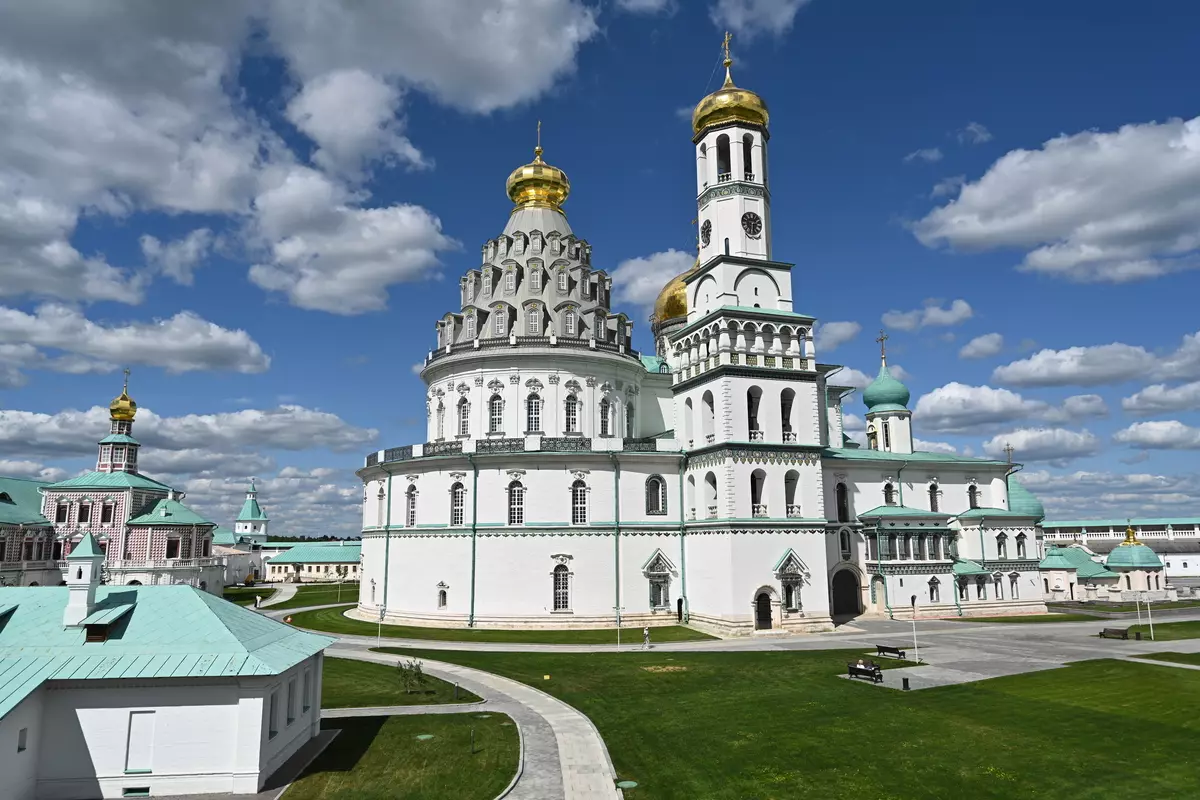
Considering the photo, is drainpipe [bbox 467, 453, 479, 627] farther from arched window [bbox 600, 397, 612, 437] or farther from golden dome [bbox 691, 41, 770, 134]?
golden dome [bbox 691, 41, 770, 134]

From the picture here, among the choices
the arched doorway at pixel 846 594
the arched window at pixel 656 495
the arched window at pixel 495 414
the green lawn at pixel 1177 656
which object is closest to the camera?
the green lawn at pixel 1177 656

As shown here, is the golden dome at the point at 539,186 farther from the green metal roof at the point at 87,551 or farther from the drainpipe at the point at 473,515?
the green metal roof at the point at 87,551

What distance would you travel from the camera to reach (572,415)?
2014 inches

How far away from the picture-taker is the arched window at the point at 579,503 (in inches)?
1857

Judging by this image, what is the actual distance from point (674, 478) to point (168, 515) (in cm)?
4865

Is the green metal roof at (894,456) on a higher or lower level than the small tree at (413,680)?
higher

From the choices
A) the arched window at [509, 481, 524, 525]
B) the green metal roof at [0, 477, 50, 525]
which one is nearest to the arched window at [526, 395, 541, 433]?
the arched window at [509, 481, 524, 525]

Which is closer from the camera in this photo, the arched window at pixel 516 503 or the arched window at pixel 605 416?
the arched window at pixel 516 503

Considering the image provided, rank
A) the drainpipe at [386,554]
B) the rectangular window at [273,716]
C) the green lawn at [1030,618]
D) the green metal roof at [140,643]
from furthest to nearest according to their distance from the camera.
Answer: the drainpipe at [386,554] < the green lawn at [1030,618] < the rectangular window at [273,716] < the green metal roof at [140,643]

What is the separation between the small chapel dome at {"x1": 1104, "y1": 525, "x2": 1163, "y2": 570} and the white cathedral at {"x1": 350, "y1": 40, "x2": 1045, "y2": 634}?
18410 mm

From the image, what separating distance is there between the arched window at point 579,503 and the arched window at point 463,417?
30.3ft

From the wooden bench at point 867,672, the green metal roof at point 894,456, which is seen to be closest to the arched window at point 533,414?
the green metal roof at point 894,456

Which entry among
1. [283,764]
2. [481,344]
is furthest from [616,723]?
[481,344]

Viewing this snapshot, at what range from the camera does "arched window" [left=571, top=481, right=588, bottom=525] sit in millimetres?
47156
